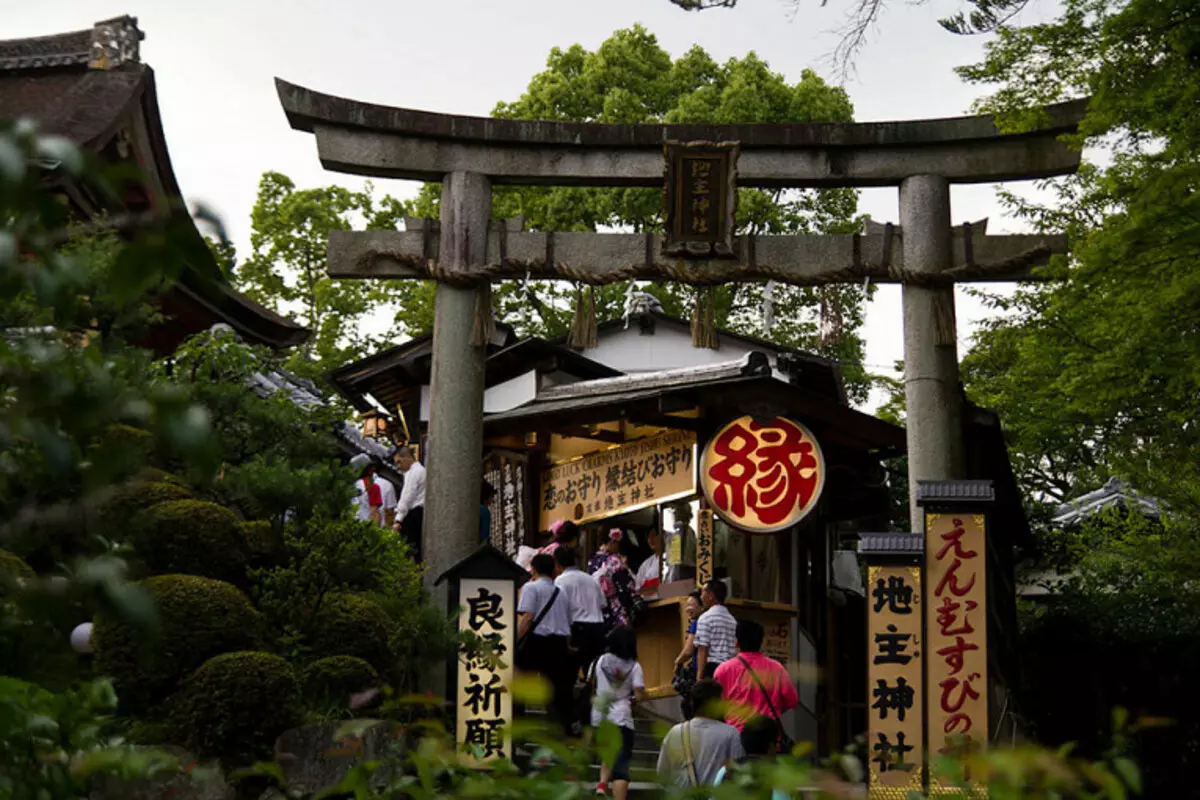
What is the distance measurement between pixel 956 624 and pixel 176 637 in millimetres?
6275

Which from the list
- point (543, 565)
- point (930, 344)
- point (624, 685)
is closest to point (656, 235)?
point (930, 344)

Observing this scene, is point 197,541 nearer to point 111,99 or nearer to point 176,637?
point 176,637

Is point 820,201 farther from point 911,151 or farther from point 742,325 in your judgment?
point 911,151

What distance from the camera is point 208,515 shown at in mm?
11102

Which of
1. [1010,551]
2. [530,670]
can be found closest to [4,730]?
[530,670]

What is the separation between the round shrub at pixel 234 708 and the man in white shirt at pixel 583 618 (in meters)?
3.98

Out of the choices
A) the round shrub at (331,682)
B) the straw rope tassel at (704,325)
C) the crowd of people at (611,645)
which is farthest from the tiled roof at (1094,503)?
the round shrub at (331,682)

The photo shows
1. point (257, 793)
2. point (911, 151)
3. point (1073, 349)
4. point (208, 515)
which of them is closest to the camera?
point (257, 793)

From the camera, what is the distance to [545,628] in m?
13.3

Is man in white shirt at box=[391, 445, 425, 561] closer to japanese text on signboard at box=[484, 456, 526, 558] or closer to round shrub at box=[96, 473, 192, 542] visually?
japanese text on signboard at box=[484, 456, 526, 558]

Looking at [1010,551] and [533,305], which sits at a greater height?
[533,305]

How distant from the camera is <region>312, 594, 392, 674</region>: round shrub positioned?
1094cm

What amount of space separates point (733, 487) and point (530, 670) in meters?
4.59

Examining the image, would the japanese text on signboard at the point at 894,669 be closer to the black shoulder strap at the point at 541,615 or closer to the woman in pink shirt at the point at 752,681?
the woman in pink shirt at the point at 752,681
